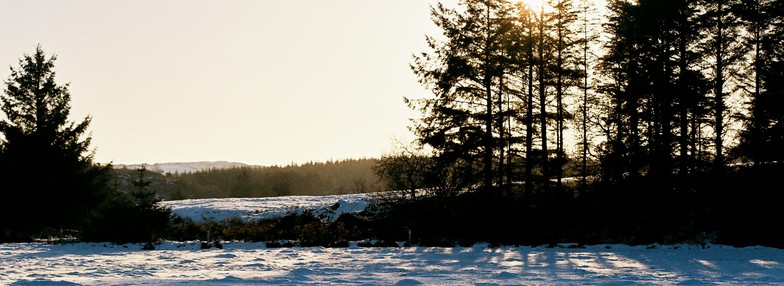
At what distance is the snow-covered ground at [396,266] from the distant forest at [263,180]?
212ft

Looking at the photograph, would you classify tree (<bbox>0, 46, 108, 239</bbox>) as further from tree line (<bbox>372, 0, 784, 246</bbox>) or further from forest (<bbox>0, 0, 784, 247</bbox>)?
tree line (<bbox>372, 0, 784, 246</bbox>)

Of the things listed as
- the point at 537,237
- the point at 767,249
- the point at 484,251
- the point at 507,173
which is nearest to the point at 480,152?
the point at 507,173

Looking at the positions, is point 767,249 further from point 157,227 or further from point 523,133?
point 157,227

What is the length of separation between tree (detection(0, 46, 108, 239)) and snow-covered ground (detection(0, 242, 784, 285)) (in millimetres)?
10990

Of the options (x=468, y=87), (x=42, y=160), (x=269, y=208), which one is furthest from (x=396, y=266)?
(x=269, y=208)

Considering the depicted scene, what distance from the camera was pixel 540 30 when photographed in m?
35.3

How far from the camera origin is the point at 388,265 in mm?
20984

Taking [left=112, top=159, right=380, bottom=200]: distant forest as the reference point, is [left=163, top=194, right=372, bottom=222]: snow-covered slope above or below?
below

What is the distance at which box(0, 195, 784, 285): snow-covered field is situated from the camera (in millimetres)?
16719

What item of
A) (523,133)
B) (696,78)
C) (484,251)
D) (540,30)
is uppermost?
(540,30)

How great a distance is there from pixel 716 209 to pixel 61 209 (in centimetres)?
3275

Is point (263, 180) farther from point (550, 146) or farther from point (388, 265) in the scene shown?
point (388, 265)

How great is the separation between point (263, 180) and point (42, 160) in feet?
203

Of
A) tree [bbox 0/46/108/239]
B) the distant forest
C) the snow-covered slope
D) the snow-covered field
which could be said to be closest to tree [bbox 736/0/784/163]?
the snow-covered field
